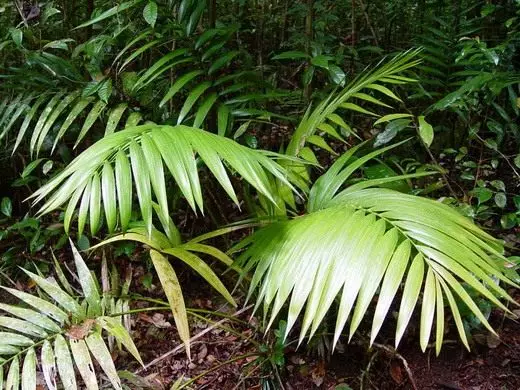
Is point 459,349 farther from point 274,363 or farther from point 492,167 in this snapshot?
point 492,167

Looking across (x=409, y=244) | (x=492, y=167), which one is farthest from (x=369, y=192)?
(x=492, y=167)

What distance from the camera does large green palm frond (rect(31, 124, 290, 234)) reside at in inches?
39.8

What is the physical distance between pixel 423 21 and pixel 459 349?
1.64 meters

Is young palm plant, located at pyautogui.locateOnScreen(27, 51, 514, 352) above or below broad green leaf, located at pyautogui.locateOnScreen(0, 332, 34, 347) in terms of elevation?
above

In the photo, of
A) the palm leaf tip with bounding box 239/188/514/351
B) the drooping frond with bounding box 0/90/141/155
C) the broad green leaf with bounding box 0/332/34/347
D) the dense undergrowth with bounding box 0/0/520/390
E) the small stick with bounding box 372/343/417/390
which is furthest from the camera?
the drooping frond with bounding box 0/90/141/155

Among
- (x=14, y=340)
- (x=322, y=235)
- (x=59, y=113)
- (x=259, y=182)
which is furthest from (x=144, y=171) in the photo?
Answer: (x=59, y=113)

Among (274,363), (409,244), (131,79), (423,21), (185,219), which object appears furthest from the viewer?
A: (423,21)

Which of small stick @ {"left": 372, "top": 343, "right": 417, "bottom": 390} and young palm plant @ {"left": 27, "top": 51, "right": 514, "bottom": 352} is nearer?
young palm plant @ {"left": 27, "top": 51, "right": 514, "bottom": 352}

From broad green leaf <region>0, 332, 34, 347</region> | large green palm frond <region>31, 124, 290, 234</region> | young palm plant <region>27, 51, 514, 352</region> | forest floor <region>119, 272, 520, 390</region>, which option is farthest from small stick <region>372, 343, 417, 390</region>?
broad green leaf <region>0, 332, 34, 347</region>

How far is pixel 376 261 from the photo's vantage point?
98 centimetres

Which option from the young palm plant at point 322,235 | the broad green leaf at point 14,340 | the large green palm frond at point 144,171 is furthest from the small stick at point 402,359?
the broad green leaf at point 14,340

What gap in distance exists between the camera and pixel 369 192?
4.22ft

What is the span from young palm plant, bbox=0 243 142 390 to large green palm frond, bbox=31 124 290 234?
0.28 m

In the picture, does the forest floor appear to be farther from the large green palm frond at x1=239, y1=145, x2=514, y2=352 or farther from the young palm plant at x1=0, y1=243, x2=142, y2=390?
the large green palm frond at x1=239, y1=145, x2=514, y2=352
